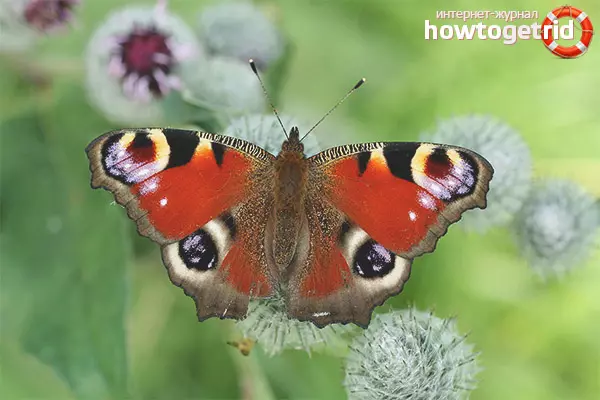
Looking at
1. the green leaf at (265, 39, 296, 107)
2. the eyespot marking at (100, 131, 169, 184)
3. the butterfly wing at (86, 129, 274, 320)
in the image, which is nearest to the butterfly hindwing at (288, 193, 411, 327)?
the butterfly wing at (86, 129, 274, 320)

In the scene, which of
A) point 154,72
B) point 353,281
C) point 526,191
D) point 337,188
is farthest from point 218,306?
point 526,191

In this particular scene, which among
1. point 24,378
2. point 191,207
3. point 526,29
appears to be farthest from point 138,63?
point 526,29

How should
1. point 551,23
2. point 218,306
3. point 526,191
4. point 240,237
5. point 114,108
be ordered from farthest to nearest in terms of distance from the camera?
1. point 551,23
2. point 114,108
3. point 526,191
4. point 240,237
5. point 218,306

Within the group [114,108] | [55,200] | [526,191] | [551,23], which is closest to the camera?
[526,191]

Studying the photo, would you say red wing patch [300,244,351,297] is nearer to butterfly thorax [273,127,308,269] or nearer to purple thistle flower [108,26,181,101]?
butterfly thorax [273,127,308,269]

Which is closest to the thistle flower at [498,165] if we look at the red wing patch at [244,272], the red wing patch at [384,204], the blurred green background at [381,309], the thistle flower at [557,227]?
the thistle flower at [557,227]

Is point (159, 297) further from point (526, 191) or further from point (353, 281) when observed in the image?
point (526, 191)

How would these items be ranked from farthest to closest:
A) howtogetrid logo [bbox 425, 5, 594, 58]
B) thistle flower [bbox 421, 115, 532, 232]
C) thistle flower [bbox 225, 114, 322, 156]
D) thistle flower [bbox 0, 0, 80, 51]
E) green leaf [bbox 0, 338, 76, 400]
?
howtogetrid logo [bbox 425, 5, 594, 58], green leaf [bbox 0, 338, 76, 400], thistle flower [bbox 0, 0, 80, 51], thistle flower [bbox 421, 115, 532, 232], thistle flower [bbox 225, 114, 322, 156]
